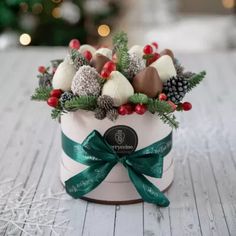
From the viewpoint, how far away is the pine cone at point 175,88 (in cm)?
107

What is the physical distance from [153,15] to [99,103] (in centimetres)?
225

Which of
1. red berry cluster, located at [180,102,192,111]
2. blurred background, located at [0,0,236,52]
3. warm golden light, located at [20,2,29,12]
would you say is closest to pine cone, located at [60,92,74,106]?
red berry cluster, located at [180,102,192,111]

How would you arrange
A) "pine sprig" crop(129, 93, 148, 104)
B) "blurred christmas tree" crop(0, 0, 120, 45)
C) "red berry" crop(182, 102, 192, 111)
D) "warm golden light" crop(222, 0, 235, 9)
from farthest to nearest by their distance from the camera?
"warm golden light" crop(222, 0, 235, 9) < "blurred christmas tree" crop(0, 0, 120, 45) < "red berry" crop(182, 102, 192, 111) < "pine sprig" crop(129, 93, 148, 104)

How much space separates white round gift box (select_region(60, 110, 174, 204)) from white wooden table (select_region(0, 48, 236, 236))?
3cm

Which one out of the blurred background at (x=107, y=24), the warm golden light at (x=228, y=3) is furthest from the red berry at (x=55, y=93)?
the warm golden light at (x=228, y=3)

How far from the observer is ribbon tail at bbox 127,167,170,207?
43.1 inches

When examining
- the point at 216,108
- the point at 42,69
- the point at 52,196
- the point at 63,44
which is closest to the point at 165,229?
the point at 52,196

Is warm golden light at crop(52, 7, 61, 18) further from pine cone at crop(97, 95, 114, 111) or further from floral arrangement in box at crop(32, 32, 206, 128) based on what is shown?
pine cone at crop(97, 95, 114, 111)

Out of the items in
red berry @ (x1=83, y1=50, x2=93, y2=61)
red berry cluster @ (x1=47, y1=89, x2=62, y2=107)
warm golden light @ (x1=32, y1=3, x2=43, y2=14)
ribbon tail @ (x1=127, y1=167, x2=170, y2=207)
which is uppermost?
red berry @ (x1=83, y1=50, x2=93, y2=61)

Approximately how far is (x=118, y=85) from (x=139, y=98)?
51 mm

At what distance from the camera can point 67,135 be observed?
1.13 m

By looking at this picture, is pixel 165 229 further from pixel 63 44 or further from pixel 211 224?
pixel 63 44

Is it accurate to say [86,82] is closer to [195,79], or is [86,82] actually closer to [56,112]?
[56,112]

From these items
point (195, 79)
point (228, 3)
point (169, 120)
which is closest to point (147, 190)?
point (169, 120)
